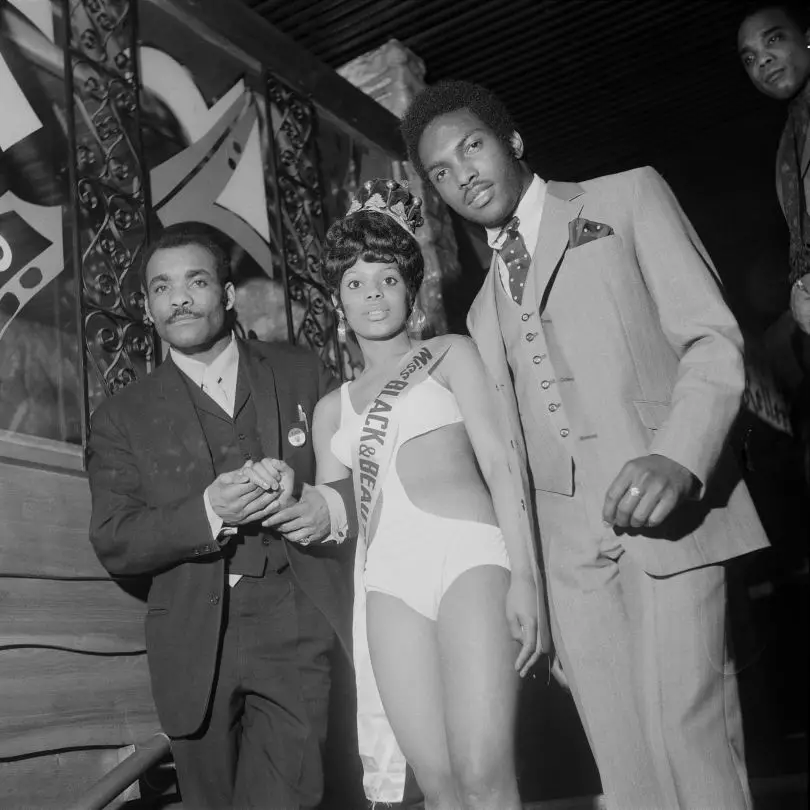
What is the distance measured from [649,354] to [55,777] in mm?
1831

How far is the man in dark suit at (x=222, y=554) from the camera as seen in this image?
2.30 metres

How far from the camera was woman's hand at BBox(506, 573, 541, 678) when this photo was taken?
1946 millimetres

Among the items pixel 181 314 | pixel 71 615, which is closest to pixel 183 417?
pixel 181 314

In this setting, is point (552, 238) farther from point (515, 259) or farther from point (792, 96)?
point (792, 96)

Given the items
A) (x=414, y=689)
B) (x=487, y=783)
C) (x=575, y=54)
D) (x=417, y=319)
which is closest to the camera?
(x=487, y=783)

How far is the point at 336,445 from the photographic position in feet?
7.93

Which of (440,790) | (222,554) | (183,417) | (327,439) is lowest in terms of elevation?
(440,790)

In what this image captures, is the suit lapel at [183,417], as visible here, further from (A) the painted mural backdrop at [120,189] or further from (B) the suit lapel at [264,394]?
(A) the painted mural backdrop at [120,189]

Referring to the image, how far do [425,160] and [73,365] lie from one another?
1712 mm

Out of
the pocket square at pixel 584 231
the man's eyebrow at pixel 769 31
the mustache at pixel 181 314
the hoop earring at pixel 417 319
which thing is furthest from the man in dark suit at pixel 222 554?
the man's eyebrow at pixel 769 31

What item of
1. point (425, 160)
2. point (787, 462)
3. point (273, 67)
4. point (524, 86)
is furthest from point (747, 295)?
point (425, 160)

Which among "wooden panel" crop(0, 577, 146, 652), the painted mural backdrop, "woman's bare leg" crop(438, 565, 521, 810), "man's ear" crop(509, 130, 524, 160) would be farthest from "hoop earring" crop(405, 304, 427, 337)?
"woman's bare leg" crop(438, 565, 521, 810)

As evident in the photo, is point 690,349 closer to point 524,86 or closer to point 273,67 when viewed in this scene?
point 273,67

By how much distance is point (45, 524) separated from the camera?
2.52 m
